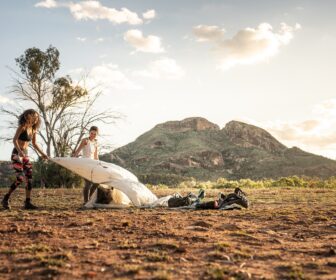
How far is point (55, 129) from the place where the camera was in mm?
28844

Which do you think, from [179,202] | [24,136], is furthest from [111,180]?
[24,136]

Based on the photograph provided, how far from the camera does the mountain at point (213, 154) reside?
60.0 metres

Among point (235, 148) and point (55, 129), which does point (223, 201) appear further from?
point (235, 148)

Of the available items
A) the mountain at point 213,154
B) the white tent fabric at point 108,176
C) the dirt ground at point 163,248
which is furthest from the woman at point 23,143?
the mountain at point 213,154

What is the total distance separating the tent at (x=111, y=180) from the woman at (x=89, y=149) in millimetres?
250

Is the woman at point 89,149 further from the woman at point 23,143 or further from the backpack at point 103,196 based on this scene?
the woman at point 23,143

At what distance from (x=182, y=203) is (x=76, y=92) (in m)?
21.0

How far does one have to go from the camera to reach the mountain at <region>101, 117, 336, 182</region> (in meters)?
60.0

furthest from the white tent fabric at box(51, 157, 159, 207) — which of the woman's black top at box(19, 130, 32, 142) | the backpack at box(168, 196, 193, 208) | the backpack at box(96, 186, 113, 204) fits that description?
the woman's black top at box(19, 130, 32, 142)

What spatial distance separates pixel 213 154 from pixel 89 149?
5810 cm

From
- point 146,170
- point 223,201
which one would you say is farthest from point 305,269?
point 146,170

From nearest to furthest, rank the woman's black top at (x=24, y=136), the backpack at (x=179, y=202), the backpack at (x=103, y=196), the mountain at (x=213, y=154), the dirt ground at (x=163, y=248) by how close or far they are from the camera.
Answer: the dirt ground at (x=163, y=248), the woman's black top at (x=24, y=136), the backpack at (x=103, y=196), the backpack at (x=179, y=202), the mountain at (x=213, y=154)

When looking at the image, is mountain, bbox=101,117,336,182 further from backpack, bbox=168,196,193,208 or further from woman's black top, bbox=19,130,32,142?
woman's black top, bbox=19,130,32,142

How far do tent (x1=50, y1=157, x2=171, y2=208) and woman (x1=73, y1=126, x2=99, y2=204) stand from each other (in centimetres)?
25
